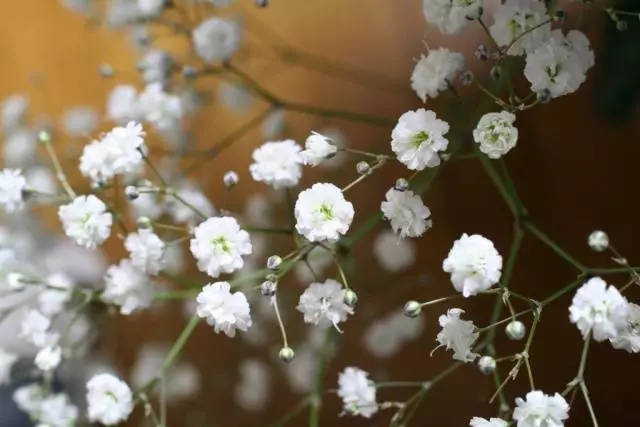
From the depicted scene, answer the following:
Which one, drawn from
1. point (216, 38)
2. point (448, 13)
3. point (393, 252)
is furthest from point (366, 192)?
point (448, 13)

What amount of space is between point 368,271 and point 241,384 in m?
0.18

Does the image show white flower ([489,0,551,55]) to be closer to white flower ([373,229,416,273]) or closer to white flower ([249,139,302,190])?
white flower ([249,139,302,190])

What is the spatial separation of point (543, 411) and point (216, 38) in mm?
386

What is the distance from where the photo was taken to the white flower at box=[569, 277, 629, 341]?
1.26 feet

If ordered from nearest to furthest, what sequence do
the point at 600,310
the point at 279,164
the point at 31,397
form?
the point at 600,310 → the point at 279,164 → the point at 31,397

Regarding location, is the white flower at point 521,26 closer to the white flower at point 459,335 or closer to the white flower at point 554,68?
the white flower at point 554,68

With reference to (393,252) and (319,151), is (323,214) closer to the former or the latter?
(319,151)

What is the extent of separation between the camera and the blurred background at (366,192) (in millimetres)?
723

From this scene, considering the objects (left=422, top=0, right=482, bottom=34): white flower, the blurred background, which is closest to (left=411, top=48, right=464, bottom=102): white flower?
(left=422, top=0, right=482, bottom=34): white flower

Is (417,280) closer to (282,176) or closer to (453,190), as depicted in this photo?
(453,190)

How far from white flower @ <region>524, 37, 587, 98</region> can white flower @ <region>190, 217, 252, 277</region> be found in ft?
0.61

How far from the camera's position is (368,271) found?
0.81 m

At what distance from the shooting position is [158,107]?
0.62 metres

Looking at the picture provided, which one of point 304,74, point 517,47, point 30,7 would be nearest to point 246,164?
point 304,74
